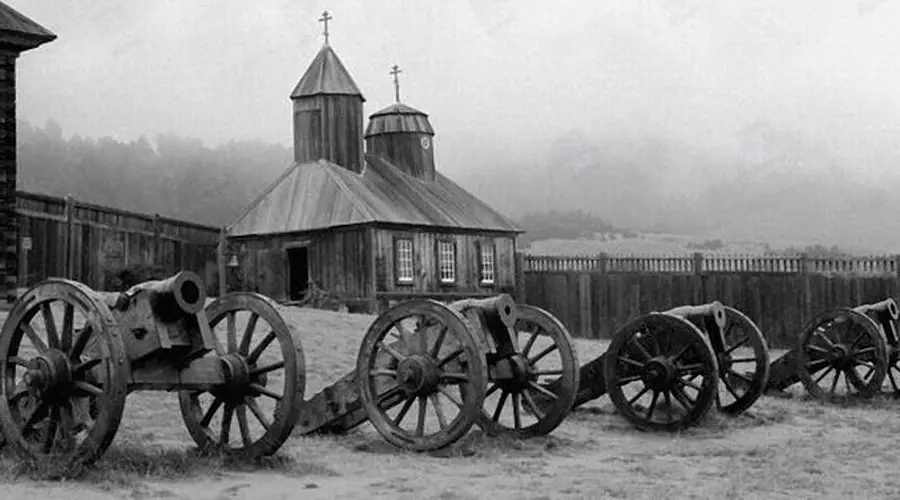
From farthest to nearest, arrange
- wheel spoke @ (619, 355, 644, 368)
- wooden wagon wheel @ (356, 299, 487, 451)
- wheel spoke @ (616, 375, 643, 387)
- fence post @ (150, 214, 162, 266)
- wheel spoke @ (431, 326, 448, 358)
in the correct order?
fence post @ (150, 214, 162, 266) < wheel spoke @ (616, 375, 643, 387) < wheel spoke @ (619, 355, 644, 368) < wheel spoke @ (431, 326, 448, 358) < wooden wagon wheel @ (356, 299, 487, 451)

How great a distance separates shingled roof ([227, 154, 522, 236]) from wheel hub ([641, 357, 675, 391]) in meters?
15.4

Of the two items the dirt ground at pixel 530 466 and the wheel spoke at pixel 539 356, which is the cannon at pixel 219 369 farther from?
the dirt ground at pixel 530 466

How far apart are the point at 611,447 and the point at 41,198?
12.6 meters

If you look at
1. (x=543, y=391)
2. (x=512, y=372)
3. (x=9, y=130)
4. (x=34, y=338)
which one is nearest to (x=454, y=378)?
(x=512, y=372)

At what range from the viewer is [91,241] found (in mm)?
21219

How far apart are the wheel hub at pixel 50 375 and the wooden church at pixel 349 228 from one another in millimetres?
18949

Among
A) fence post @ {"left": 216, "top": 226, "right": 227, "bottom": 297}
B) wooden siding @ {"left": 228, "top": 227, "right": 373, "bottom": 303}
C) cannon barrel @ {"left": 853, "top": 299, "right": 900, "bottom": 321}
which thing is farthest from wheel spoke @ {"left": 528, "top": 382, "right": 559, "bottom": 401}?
fence post @ {"left": 216, "top": 226, "right": 227, "bottom": 297}

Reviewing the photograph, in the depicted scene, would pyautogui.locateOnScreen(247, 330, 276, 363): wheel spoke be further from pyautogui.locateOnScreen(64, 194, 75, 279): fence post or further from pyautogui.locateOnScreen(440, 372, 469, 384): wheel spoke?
pyautogui.locateOnScreen(64, 194, 75, 279): fence post

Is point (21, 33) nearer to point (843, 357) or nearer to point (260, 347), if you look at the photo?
point (260, 347)

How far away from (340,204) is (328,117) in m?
3.21

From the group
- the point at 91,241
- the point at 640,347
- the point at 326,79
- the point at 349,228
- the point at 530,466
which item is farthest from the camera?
the point at 326,79

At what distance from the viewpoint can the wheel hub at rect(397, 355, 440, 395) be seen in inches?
388

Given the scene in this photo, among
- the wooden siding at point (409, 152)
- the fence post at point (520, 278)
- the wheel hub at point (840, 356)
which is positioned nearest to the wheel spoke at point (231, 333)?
the wheel hub at point (840, 356)

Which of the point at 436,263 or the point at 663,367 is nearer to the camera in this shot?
the point at 663,367
